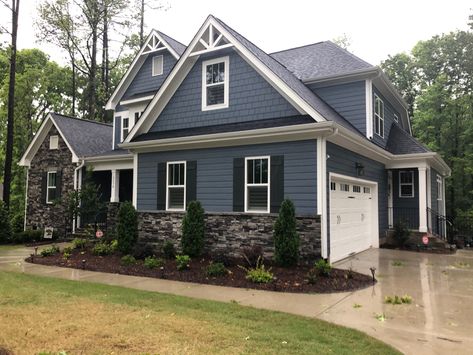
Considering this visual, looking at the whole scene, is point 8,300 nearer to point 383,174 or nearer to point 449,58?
point 383,174

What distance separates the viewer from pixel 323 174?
9266 mm

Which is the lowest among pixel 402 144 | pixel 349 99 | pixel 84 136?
pixel 402 144

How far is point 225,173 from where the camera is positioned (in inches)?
428

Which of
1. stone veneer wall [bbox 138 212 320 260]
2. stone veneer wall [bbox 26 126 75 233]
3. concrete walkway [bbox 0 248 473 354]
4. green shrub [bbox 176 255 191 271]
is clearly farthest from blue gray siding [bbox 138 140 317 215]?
stone veneer wall [bbox 26 126 75 233]

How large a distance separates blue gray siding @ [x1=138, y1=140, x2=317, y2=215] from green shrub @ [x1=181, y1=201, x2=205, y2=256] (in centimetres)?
59

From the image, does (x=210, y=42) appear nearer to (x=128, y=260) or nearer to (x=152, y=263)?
(x=152, y=263)

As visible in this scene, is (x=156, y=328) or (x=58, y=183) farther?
(x=58, y=183)

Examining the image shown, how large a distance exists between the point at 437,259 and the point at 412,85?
70.7ft

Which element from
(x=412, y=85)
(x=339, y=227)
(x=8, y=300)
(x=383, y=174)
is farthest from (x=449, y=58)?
(x=8, y=300)

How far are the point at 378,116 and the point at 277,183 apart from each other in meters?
6.36

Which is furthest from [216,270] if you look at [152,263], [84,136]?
[84,136]

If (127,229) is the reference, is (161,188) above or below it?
above

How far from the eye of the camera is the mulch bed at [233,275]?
7.57 m

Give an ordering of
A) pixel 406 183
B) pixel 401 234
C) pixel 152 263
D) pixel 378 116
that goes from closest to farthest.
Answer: pixel 152 263 → pixel 401 234 → pixel 378 116 → pixel 406 183
